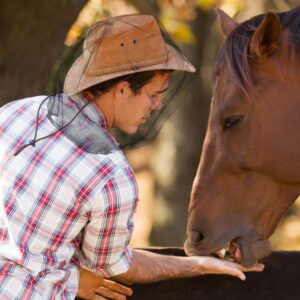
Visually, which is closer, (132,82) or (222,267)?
(132,82)

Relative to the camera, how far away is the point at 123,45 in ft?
9.49

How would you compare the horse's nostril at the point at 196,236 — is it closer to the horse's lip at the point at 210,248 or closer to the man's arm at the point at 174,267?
the horse's lip at the point at 210,248

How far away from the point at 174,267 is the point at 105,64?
1082 millimetres

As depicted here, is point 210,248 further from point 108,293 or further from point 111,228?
point 111,228

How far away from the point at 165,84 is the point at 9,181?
0.65 m

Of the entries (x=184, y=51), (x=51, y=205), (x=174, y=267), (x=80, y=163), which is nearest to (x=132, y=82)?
(x=80, y=163)

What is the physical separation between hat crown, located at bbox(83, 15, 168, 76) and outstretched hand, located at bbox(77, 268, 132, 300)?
78 cm

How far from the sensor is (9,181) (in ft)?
9.37

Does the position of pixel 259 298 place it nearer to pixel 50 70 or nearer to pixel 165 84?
pixel 165 84

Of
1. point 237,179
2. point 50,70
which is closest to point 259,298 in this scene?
point 237,179

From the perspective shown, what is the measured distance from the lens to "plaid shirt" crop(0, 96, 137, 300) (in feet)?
9.18

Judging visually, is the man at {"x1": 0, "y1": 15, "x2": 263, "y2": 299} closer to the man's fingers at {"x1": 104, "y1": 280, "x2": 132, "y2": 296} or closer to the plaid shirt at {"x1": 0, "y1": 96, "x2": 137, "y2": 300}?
the plaid shirt at {"x1": 0, "y1": 96, "x2": 137, "y2": 300}

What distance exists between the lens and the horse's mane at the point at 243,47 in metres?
3.38

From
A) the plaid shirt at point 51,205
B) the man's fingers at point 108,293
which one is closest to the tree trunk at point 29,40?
the man's fingers at point 108,293
